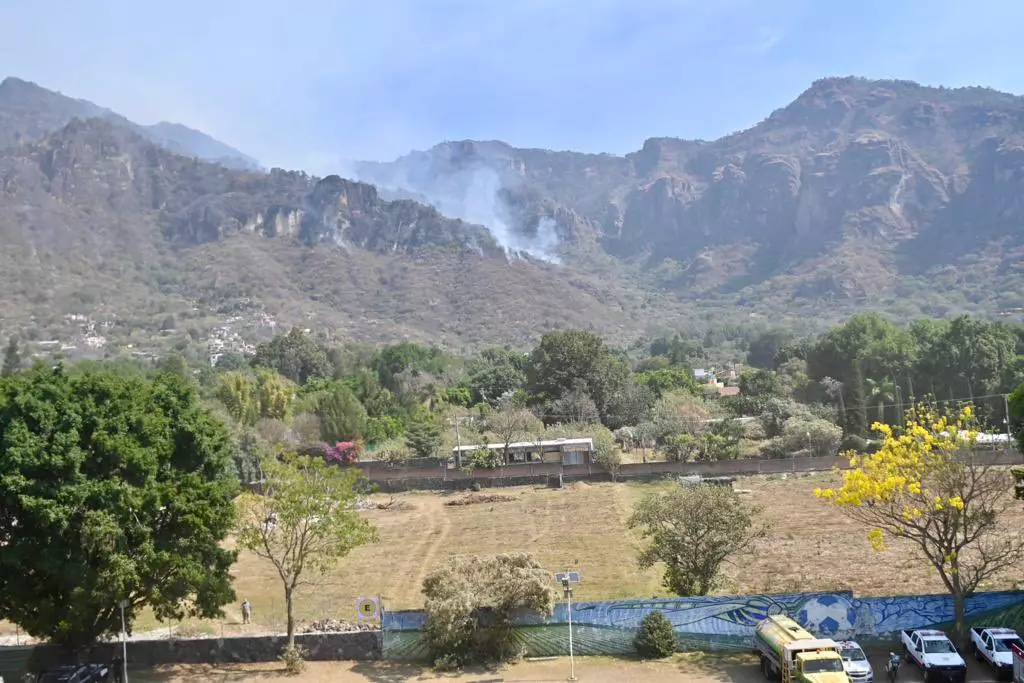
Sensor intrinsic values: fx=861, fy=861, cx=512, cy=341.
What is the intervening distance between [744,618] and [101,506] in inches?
601

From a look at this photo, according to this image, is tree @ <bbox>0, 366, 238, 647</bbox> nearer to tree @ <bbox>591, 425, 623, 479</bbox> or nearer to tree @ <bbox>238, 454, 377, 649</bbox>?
tree @ <bbox>238, 454, 377, 649</bbox>

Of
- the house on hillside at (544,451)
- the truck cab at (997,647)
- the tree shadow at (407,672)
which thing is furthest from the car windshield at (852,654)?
the house on hillside at (544,451)

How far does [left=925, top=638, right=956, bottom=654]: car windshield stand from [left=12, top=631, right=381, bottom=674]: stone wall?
502 inches

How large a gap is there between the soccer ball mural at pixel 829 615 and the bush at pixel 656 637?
3.12 metres

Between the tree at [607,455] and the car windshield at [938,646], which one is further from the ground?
the tree at [607,455]

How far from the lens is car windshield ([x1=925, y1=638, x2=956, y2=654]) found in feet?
61.3

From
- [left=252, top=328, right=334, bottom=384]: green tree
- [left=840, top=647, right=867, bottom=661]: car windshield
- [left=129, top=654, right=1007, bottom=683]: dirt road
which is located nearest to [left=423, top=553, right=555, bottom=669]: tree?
[left=129, top=654, right=1007, bottom=683]: dirt road

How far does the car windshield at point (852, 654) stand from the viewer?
18547 mm

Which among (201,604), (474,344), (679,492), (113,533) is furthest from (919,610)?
(474,344)

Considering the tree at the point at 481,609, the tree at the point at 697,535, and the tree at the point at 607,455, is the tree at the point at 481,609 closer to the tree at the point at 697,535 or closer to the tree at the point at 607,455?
the tree at the point at 697,535

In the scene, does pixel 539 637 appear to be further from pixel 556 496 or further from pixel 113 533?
pixel 556 496

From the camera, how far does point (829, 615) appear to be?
67.4 ft

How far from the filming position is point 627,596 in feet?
86.5

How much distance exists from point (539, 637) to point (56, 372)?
45.4ft
